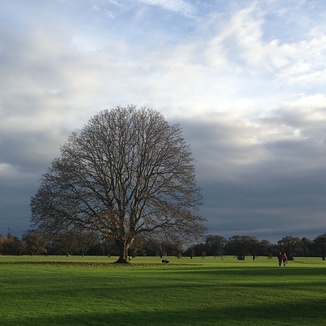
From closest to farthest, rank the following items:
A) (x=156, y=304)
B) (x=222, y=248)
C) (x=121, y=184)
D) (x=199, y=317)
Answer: (x=199, y=317) → (x=156, y=304) → (x=121, y=184) → (x=222, y=248)

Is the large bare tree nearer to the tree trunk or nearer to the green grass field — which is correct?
the tree trunk

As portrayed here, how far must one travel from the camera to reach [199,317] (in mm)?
15211

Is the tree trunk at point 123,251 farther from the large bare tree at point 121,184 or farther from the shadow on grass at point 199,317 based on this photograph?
the shadow on grass at point 199,317

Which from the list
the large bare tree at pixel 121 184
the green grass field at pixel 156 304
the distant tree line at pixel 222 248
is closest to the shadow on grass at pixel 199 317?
the green grass field at pixel 156 304

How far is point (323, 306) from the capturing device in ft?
60.0

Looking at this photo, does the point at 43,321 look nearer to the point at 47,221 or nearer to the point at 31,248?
the point at 47,221

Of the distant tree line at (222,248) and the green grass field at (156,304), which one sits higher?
the distant tree line at (222,248)

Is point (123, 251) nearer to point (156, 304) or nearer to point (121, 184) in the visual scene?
point (121, 184)

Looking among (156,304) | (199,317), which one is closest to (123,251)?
(156,304)

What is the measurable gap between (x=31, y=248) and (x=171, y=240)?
75.7 metres

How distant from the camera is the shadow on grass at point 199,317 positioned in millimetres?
14031

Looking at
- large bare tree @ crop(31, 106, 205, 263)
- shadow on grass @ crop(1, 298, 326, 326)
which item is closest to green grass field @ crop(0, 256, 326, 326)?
shadow on grass @ crop(1, 298, 326, 326)

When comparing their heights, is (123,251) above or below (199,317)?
A: above

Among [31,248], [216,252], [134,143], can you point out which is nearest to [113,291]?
[134,143]
